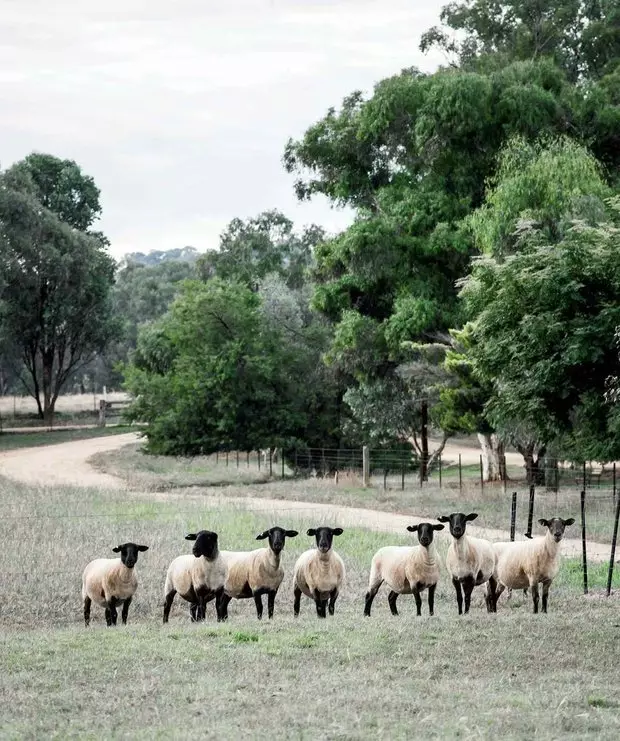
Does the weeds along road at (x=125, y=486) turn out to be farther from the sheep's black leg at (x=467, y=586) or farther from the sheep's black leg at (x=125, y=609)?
the sheep's black leg at (x=125, y=609)

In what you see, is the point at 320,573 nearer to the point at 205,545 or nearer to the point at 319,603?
the point at 319,603

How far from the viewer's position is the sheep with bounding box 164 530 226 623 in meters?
17.3

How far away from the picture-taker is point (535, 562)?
18391mm

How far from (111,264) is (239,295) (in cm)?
2673

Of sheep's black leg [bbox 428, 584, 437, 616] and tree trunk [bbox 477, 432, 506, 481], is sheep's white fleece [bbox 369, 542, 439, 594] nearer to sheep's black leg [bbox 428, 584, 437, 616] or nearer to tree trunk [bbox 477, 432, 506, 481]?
sheep's black leg [bbox 428, 584, 437, 616]

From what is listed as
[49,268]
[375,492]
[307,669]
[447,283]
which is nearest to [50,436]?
[49,268]

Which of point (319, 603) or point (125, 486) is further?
point (125, 486)

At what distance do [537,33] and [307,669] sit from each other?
49338 mm

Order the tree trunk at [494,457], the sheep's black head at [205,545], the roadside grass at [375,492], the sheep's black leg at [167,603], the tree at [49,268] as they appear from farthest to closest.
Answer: the tree at [49,268] → the tree trunk at [494,457] → the roadside grass at [375,492] → the sheep's black leg at [167,603] → the sheep's black head at [205,545]

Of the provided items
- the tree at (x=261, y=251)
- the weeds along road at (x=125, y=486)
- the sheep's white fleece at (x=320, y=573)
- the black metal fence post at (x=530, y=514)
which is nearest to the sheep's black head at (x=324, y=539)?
the sheep's white fleece at (x=320, y=573)

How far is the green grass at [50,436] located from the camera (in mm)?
63431

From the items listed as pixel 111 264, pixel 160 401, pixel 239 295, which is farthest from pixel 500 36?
pixel 111 264

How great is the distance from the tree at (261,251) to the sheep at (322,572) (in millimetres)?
60010

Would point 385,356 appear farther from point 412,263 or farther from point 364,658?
point 364,658
